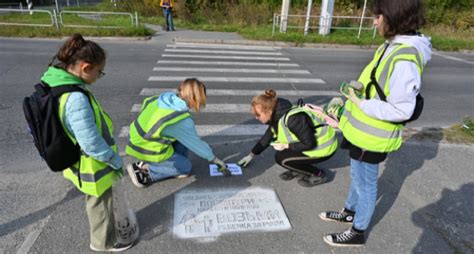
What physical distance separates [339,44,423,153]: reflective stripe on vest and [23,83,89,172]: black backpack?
1.81 m

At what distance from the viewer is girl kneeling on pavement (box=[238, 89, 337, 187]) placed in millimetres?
3078

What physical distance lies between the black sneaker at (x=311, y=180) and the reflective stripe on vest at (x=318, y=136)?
0.88 feet

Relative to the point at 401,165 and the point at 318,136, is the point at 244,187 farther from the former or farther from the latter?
the point at 401,165

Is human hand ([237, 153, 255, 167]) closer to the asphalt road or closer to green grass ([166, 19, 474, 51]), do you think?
the asphalt road

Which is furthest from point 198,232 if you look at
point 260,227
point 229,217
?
point 260,227

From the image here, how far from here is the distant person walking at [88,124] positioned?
5.93 ft

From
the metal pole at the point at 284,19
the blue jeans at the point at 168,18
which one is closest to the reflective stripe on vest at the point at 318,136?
the metal pole at the point at 284,19

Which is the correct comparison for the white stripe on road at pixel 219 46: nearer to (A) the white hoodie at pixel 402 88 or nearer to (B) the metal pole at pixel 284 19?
(B) the metal pole at pixel 284 19

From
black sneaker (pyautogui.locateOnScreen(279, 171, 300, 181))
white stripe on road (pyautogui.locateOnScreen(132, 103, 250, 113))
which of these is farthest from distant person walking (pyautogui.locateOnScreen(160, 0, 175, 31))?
black sneaker (pyautogui.locateOnScreen(279, 171, 300, 181))

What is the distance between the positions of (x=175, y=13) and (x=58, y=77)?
18.7 metres

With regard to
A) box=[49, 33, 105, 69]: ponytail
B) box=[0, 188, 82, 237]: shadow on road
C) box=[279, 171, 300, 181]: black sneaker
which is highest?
box=[49, 33, 105, 69]: ponytail

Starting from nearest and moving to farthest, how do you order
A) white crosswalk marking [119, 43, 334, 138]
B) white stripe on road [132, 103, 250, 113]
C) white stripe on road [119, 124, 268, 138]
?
white stripe on road [119, 124, 268, 138], white crosswalk marking [119, 43, 334, 138], white stripe on road [132, 103, 250, 113]

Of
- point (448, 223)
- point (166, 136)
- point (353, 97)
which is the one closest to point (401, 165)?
point (448, 223)

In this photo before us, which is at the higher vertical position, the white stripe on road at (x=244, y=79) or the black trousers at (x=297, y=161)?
the black trousers at (x=297, y=161)
